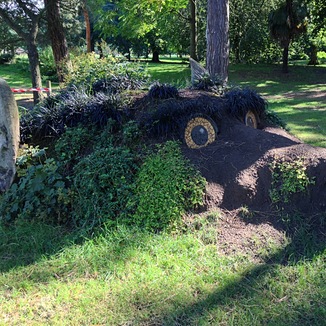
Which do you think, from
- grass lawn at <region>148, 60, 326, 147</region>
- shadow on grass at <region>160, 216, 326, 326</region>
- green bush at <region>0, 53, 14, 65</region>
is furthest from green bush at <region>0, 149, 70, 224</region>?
green bush at <region>0, 53, 14, 65</region>

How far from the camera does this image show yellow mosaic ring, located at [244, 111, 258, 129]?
559 cm

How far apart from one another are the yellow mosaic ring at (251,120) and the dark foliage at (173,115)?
67 cm

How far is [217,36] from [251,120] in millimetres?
3354

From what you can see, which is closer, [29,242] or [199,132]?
[29,242]

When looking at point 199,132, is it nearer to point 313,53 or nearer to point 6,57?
point 313,53

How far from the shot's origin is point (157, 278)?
10.8 feet

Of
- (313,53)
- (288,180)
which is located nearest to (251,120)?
(288,180)

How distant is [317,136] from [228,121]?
348 cm

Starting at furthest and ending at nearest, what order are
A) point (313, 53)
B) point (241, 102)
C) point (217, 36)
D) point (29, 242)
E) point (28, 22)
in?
point (313, 53), point (28, 22), point (217, 36), point (241, 102), point (29, 242)

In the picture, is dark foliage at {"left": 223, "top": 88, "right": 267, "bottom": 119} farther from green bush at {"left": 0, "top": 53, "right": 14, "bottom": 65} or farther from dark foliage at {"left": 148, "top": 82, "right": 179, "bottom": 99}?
green bush at {"left": 0, "top": 53, "right": 14, "bottom": 65}

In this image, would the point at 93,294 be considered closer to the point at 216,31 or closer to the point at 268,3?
the point at 216,31

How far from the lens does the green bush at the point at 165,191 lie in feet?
13.2

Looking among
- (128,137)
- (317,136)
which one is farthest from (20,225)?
(317,136)

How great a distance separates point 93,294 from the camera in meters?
3.14
